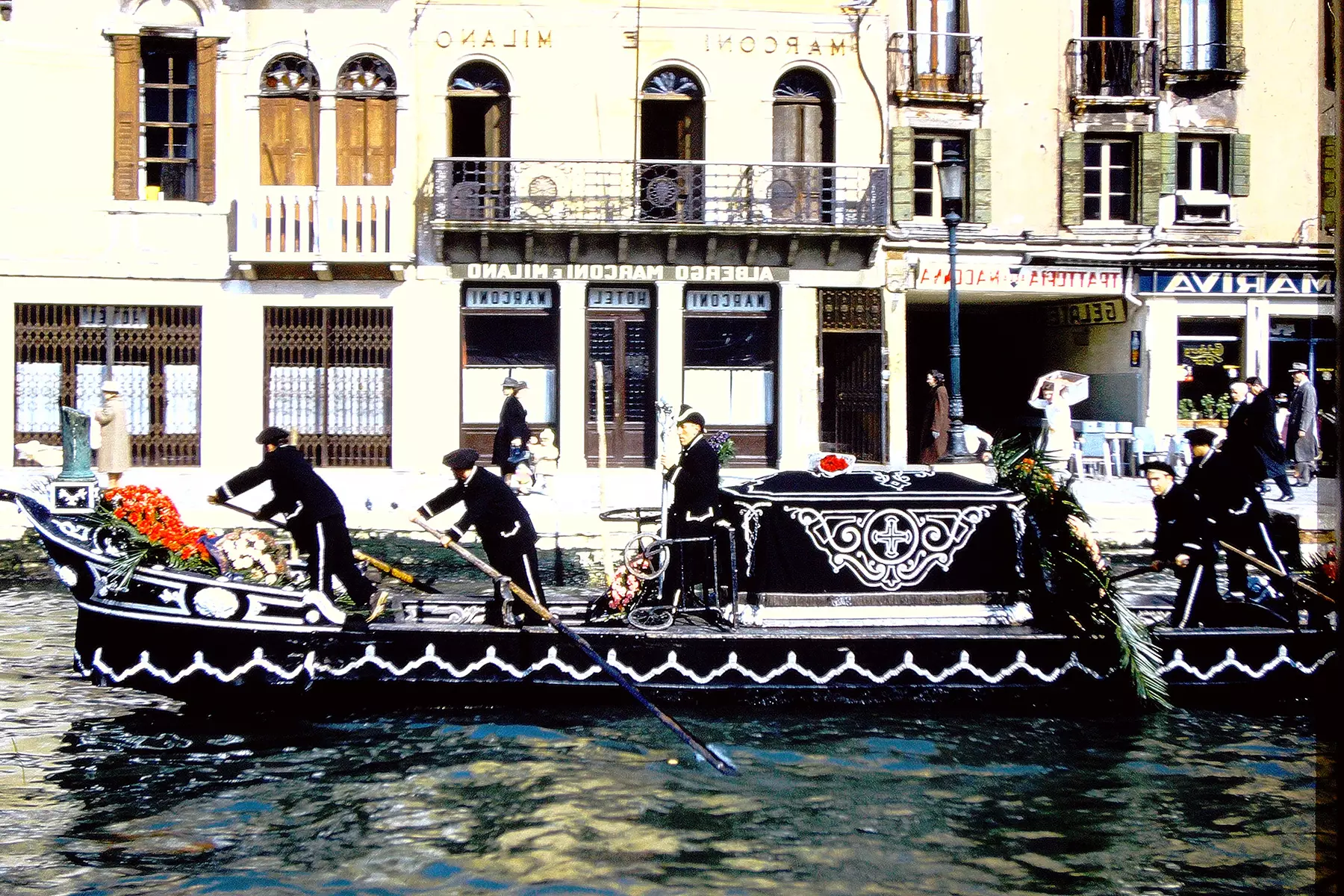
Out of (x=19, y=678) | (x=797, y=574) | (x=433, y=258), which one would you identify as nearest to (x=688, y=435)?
(x=797, y=574)

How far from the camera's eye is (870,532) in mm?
10055

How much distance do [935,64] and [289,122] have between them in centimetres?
1053

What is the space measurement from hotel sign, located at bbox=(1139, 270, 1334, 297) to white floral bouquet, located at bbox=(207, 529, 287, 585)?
18781 millimetres

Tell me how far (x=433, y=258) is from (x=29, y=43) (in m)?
6.82

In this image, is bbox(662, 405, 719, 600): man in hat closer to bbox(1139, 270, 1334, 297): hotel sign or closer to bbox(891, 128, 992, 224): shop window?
bbox(891, 128, 992, 224): shop window

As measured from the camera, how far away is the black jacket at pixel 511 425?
21953 mm

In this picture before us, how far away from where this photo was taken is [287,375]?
2442cm

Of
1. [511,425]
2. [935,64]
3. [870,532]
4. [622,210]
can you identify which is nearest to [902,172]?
[935,64]

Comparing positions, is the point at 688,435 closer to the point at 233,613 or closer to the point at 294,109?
the point at 233,613

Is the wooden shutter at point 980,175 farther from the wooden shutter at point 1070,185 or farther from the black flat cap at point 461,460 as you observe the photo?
the black flat cap at point 461,460

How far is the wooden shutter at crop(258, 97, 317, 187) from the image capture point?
23984 mm

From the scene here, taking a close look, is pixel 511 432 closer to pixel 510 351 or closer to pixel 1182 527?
pixel 510 351

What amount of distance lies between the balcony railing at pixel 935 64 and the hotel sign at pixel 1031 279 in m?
2.78

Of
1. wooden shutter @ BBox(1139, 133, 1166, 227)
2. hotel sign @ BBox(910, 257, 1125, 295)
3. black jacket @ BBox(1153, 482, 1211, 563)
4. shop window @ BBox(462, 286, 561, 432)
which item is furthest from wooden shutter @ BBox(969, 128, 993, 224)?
black jacket @ BBox(1153, 482, 1211, 563)
